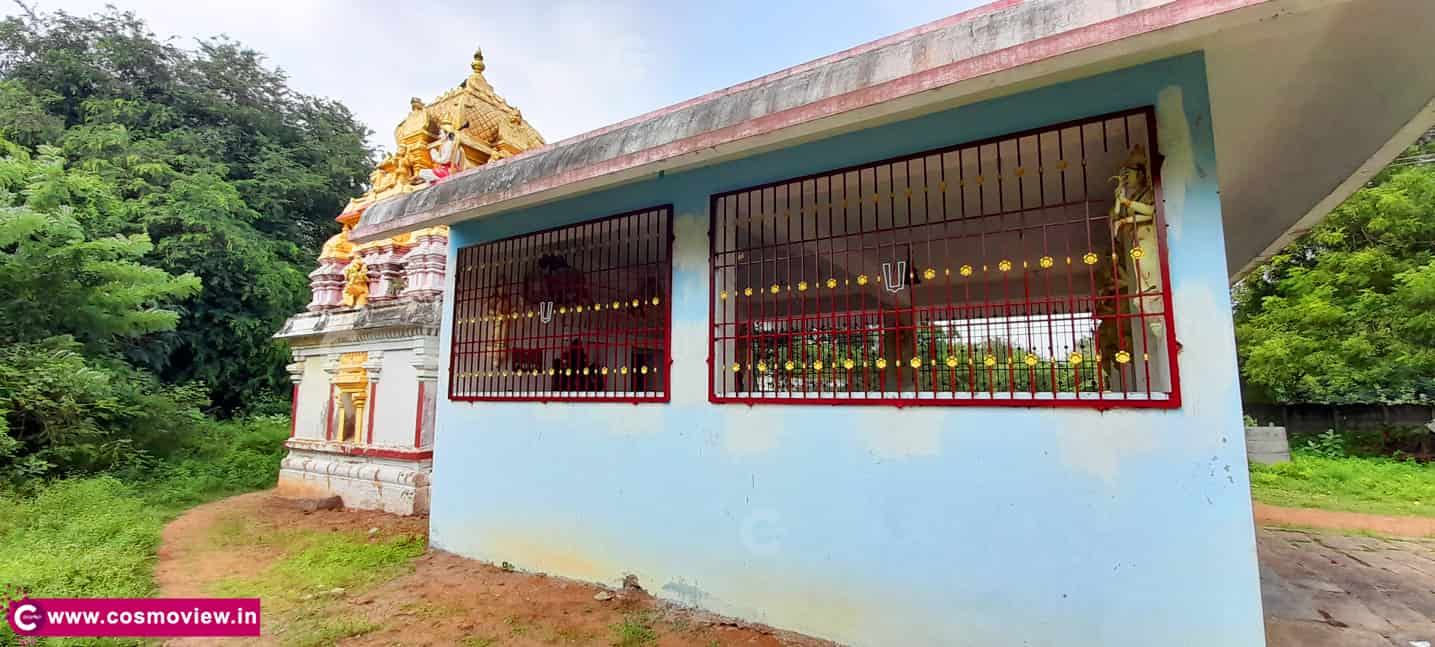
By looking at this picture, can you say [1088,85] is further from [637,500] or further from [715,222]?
[637,500]

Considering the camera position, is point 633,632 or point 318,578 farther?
point 318,578

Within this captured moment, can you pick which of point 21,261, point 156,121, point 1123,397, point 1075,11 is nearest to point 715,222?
point 1075,11

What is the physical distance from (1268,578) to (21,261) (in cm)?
1164

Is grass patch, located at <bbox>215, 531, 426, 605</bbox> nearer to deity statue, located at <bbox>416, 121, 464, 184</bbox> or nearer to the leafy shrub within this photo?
deity statue, located at <bbox>416, 121, 464, 184</bbox>

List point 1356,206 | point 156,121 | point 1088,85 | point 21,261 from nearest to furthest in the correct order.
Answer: point 1088,85, point 21,261, point 1356,206, point 156,121

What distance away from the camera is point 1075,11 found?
7.09 ft

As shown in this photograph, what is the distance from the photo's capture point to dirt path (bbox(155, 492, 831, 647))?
296 cm

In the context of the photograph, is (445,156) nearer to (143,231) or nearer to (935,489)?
(935,489)

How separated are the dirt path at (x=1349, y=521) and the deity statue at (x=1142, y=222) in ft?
16.4

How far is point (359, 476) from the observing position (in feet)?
20.4

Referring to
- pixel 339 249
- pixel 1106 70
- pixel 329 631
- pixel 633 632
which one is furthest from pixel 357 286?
pixel 1106 70

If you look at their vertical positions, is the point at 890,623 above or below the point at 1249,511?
below

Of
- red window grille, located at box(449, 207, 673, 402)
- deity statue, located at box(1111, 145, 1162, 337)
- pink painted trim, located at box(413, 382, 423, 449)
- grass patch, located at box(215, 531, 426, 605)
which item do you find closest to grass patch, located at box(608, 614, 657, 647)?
red window grille, located at box(449, 207, 673, 402)

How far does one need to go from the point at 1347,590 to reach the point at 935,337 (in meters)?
2.93
